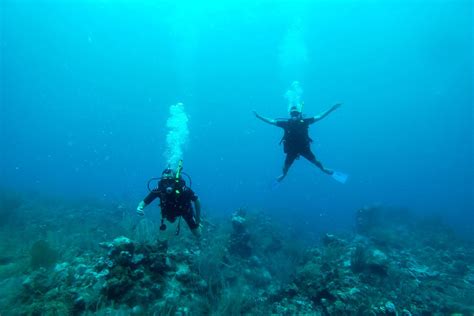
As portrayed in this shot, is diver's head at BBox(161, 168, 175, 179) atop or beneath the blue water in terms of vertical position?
beneath

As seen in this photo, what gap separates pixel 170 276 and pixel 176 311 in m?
1.05

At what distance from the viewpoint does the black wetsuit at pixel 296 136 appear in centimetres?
973

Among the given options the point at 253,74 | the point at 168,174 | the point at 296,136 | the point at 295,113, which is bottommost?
the point at 168,174

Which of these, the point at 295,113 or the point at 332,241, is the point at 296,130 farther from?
the point at 332,241

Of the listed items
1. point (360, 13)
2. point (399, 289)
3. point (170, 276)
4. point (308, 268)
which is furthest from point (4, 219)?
point (360, 13)

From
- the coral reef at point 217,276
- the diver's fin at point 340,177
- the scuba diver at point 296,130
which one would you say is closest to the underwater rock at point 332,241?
the coral reef at point 217,276

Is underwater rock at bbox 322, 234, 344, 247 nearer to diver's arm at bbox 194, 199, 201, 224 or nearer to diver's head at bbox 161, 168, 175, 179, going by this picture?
diver's arm at bbox 194, 199, 201, 224

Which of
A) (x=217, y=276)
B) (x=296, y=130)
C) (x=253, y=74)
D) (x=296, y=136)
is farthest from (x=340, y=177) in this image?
(x=253, y=74)

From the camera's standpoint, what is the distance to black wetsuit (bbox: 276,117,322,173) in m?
9.73

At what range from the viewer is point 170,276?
675cm

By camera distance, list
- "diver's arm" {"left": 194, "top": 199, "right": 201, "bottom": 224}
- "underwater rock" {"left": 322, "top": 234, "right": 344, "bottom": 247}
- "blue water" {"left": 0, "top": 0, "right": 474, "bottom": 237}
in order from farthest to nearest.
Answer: "blue water" {"left": 0, "top": 0, "right": 474, "bottom": 237} → "underwater rock" {"left": 322, "top": 234, "right": 344, "bottom": 247} → "diver's arm" {"left": 194, "top": 199, "right": 201, "bottom": 224}

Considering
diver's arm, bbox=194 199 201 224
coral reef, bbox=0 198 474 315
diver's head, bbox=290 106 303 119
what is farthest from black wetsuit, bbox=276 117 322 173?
diver's arm, bbox=194 199 201 224

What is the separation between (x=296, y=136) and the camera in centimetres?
993

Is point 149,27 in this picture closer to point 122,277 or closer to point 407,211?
point 407,211
